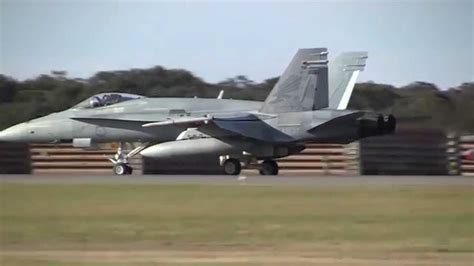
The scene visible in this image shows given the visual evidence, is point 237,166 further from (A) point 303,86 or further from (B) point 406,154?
(B) point 406,154

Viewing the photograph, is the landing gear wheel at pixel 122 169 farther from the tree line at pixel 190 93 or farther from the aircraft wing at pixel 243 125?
the tree line at pixel 190 93

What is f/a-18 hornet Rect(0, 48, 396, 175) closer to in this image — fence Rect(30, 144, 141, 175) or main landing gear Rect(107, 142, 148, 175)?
main landing gear Rect(107, 142, 148, 175)

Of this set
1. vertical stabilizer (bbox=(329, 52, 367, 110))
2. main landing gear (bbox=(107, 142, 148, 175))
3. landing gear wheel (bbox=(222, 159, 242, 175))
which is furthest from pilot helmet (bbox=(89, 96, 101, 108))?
vertical stabilizer (bbox=(329, 52, 367, 110))

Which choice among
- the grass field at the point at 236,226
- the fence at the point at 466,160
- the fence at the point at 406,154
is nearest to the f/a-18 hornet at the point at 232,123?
the fence at the point at 406,154

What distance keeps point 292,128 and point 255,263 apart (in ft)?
65.3

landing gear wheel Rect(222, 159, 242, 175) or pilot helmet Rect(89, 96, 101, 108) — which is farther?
pilot helmet Rect(89, 96, 101, 108)

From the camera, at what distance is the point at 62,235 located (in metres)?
12.9

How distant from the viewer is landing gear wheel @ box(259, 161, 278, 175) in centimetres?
3035

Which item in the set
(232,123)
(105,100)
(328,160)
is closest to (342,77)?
(328,160)

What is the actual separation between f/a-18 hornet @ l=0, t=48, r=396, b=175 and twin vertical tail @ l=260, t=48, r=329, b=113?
0.03 meters

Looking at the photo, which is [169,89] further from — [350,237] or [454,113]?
[350,237]

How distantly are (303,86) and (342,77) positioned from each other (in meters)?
2.79

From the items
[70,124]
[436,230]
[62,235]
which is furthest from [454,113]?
[62,235]

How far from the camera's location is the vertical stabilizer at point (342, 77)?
32.6 m
